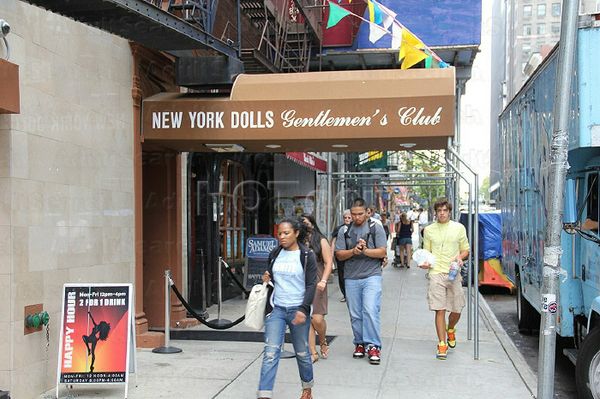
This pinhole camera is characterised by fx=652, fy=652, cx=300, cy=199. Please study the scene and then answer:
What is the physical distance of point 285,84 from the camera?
7.71 metres

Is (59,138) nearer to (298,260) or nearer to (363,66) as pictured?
(298,260)

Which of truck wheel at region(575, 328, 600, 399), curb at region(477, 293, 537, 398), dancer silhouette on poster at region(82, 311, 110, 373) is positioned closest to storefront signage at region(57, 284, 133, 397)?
dancer silhouette on poster at region(82, 311, 110, 373)

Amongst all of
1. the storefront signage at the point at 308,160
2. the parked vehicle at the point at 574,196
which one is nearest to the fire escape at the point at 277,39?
the storefront signage at the point at 308,160

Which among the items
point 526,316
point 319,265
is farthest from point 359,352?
point 526,316

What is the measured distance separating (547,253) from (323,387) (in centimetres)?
268

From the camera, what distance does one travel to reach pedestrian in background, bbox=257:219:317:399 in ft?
17.9

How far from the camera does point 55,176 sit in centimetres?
612

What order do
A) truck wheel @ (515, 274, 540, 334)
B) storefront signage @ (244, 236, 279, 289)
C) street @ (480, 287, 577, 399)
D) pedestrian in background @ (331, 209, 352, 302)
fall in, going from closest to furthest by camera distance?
street @ (480, 287, 577, 399)
pedestrian in background @ (331, 209, 352, 302)
truck wheel @ (515, 274, 540, 334)
storefront signage @ (244, 236, 279, 289)

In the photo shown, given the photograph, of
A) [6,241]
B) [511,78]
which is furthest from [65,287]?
[511,78]

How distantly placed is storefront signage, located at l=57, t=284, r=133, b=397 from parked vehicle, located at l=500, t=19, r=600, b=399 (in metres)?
3.80

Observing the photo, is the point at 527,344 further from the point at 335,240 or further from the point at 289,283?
the point at 289,283

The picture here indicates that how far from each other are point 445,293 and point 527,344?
2.76 m

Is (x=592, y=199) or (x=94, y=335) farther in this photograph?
(x=592, y=199)

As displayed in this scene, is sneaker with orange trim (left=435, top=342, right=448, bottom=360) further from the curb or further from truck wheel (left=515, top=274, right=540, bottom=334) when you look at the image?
truck wheel (left=515, top=274, right=540, bottom=334)
